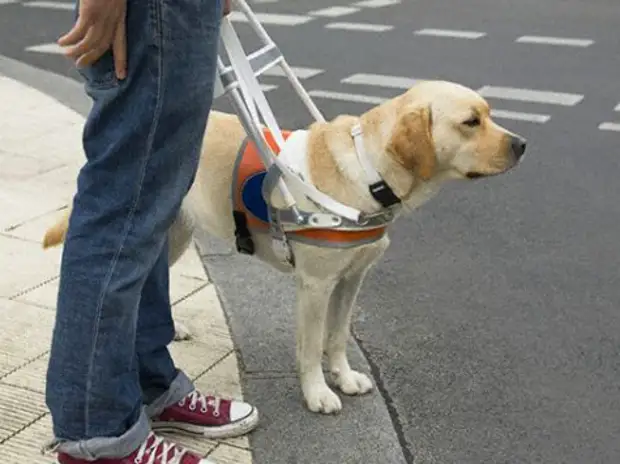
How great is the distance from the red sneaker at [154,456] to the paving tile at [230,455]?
0.57 ft

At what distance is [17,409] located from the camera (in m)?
3.32

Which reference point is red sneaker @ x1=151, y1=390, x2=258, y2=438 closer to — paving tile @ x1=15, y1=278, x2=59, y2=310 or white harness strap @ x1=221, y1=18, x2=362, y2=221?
white harness strap @ x1=221, y1=18, x2=362, y2=221

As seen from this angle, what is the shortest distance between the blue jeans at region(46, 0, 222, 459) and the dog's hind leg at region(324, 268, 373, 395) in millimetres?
1016

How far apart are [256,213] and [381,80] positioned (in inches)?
230

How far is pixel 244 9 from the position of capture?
11.0 feet

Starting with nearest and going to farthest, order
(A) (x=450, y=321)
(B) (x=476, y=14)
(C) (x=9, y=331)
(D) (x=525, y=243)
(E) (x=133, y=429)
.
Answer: (E) (x=133, y=429), (C) (x=9, y=331), (A) (x=450, y=321), (D) (x=525, y=243), (B) (x=476, y=14)

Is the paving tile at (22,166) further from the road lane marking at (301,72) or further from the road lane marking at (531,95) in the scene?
the road lane marking at (531,95)

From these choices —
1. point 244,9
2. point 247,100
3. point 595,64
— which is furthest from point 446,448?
point 595,64

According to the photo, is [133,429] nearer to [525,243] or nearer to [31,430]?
[31,430]

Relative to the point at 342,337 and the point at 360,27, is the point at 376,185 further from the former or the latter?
the point at 360,27

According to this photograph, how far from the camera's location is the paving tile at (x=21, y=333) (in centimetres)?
368

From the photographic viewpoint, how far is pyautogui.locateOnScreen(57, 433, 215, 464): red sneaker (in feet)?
8.96

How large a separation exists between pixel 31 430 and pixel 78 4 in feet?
4.59

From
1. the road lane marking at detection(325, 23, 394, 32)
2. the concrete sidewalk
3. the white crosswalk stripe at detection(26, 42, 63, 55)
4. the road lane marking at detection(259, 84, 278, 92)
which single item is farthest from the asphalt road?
the road lane marking at detection(325, 23, 394, 32)
